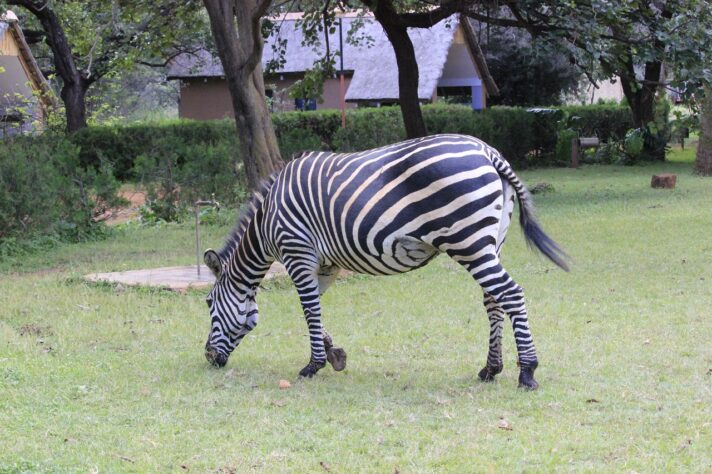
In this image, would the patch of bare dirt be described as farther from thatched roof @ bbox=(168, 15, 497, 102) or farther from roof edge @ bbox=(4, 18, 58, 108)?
thatched roof @ bbox=(168, 15, 497, 102)

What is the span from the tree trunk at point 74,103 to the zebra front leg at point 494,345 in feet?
77.2

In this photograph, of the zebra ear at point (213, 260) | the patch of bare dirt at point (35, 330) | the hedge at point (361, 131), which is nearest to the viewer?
the zebra ear at point (213, 260)

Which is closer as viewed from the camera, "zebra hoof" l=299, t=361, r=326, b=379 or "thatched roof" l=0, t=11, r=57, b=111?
"zebra hoof" l=299, t=361, r=326, b=379

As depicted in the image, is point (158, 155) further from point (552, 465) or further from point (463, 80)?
point (463, 80)

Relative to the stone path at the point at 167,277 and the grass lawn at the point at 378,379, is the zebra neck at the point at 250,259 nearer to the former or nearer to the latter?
the grass lawn at the point at 378,379

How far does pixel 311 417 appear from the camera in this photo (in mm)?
5984

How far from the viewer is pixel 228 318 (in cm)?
730

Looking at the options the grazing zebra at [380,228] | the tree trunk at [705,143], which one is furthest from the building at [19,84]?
the grazing zebra at [380,228]

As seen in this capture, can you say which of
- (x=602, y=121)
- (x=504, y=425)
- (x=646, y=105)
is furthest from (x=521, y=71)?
(x=504, y=425)

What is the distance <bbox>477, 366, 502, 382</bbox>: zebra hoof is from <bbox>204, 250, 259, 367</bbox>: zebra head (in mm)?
1800

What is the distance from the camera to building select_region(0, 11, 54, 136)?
1134 inches

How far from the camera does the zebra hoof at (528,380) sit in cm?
648

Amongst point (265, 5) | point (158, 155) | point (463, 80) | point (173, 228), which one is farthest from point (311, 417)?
point (463, 80)

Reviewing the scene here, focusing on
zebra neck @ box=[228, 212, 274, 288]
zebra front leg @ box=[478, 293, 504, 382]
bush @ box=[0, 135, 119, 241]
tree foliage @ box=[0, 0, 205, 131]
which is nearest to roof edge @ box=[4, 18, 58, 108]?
tree foliage @ box=[0, 0, 205, 131]
